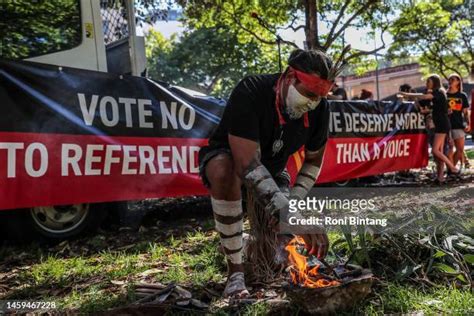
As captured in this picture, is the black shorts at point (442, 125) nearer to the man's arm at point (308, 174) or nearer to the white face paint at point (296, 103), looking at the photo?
the man's arm at point (308, 174)

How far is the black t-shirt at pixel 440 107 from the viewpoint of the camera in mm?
7633

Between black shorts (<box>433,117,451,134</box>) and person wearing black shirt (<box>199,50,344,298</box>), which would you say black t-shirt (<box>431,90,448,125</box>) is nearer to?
black shorts (<box>433,117,451,134</box>)

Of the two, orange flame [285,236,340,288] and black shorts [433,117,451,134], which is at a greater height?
black shorts [433,117,451,134]

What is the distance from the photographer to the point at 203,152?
2992 mm

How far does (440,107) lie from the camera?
7629 millimetres

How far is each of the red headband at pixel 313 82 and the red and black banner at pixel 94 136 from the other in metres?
2.01

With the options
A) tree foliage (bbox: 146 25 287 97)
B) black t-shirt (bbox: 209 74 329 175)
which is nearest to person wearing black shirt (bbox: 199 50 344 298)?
black t-shirt (bbox: 209 74 329 175)

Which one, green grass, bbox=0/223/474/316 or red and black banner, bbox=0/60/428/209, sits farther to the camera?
red and black banner, bbox=0/60/428/209

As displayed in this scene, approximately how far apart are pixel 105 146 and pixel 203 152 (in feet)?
6.12

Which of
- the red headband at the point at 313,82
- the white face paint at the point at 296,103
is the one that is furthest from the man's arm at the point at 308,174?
the red headband at the point at 313,82

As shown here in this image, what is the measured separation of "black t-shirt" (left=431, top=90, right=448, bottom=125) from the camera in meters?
7.63

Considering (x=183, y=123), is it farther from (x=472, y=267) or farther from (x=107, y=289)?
(x=472, y=267)

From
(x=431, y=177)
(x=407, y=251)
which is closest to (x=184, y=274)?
(x=407, y=251)

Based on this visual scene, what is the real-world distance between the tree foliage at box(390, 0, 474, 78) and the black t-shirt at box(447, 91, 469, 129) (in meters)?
4.51
